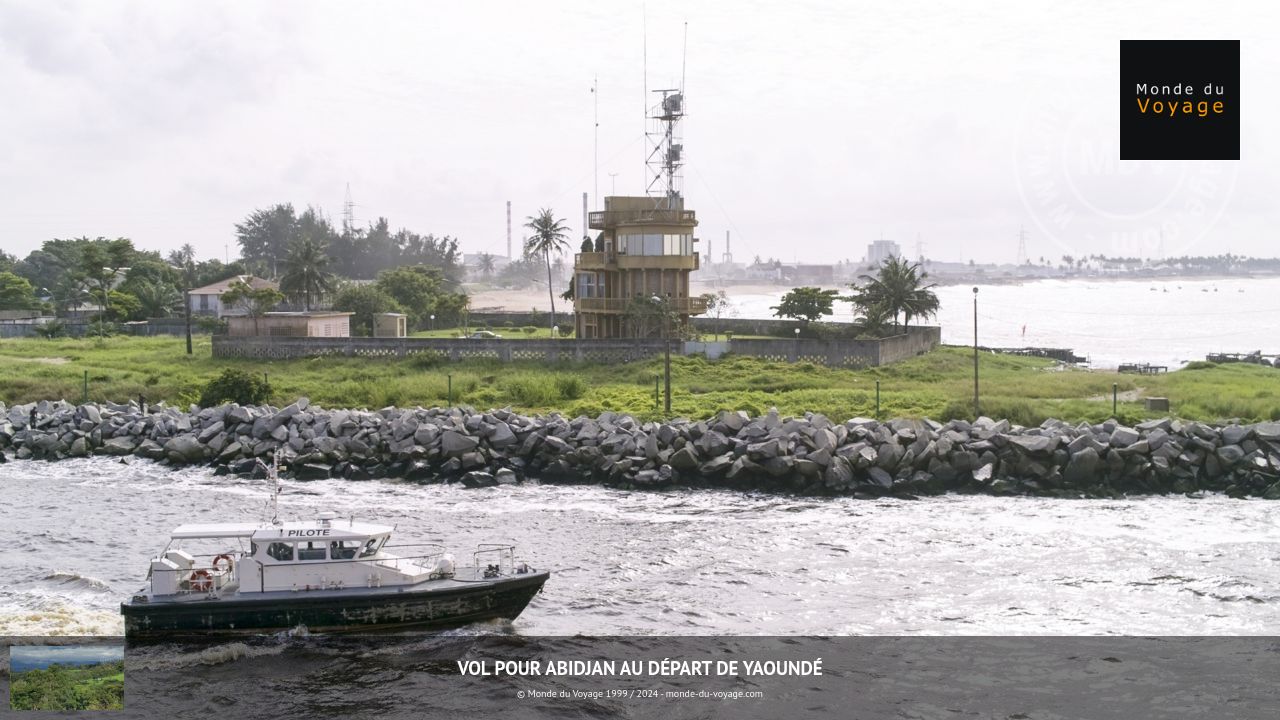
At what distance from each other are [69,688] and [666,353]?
33.3 metres

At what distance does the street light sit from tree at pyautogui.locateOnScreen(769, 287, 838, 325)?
45.6 feet

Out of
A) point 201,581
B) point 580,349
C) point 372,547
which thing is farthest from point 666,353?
point 201,581

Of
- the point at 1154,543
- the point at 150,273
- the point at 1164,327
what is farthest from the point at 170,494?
the point at 1164,327

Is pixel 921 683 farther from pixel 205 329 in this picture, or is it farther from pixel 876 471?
pixel 205 329

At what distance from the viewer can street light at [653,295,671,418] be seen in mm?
55344

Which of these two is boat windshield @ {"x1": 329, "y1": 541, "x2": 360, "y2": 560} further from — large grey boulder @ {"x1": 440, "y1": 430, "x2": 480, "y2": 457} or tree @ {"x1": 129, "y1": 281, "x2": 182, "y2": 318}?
tree @ {"x1": 129, "y1": 281, "x2": 182, "y2": 318}

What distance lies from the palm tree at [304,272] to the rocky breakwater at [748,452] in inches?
2087

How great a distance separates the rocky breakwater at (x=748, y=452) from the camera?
4416 cm

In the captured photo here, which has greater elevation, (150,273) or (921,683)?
(150,273)

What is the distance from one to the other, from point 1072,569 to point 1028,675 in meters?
8.11

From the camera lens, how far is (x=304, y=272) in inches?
4117

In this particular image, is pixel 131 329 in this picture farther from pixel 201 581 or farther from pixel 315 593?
pixel 315 593

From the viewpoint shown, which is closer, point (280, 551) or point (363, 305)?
point (280, 551)

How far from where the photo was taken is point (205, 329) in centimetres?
9862
